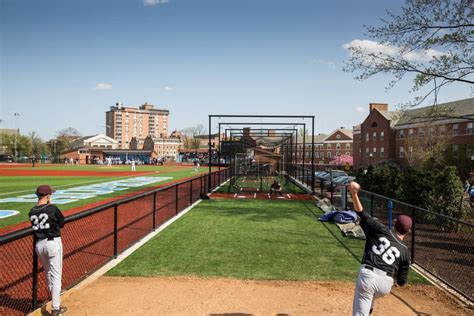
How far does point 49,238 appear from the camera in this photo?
455cm

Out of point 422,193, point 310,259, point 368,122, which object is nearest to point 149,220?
point 310,259

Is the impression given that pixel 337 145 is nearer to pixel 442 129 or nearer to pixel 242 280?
pixel 442 129

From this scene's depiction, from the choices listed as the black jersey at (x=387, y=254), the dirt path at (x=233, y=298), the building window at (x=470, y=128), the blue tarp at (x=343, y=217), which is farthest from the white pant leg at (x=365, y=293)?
the building window at (x=470, y=128)

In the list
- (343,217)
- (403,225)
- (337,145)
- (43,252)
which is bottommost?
(343,217)

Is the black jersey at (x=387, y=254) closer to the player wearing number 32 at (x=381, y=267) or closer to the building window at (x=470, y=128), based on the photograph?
the player wearing number 32 at (x=381, y=267)

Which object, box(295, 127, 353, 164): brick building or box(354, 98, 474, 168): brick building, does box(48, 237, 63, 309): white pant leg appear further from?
box(295, 127, 353, 164): brick building

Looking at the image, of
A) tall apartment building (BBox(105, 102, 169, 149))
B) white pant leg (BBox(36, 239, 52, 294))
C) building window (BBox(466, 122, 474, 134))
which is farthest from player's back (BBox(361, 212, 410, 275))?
tall apartment building (BBox(105, 102, 169, 149))

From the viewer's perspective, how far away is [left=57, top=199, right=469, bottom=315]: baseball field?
206 inches

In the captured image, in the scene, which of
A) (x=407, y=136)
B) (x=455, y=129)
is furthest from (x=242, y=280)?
(x=407, y=136)

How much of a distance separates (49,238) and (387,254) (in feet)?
13.4

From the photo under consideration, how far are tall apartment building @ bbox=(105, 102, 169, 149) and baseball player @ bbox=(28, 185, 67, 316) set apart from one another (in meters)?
174

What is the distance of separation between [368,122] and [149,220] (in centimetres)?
5376

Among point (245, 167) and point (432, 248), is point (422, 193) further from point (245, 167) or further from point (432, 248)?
point (245, 167)

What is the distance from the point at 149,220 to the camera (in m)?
10.7
